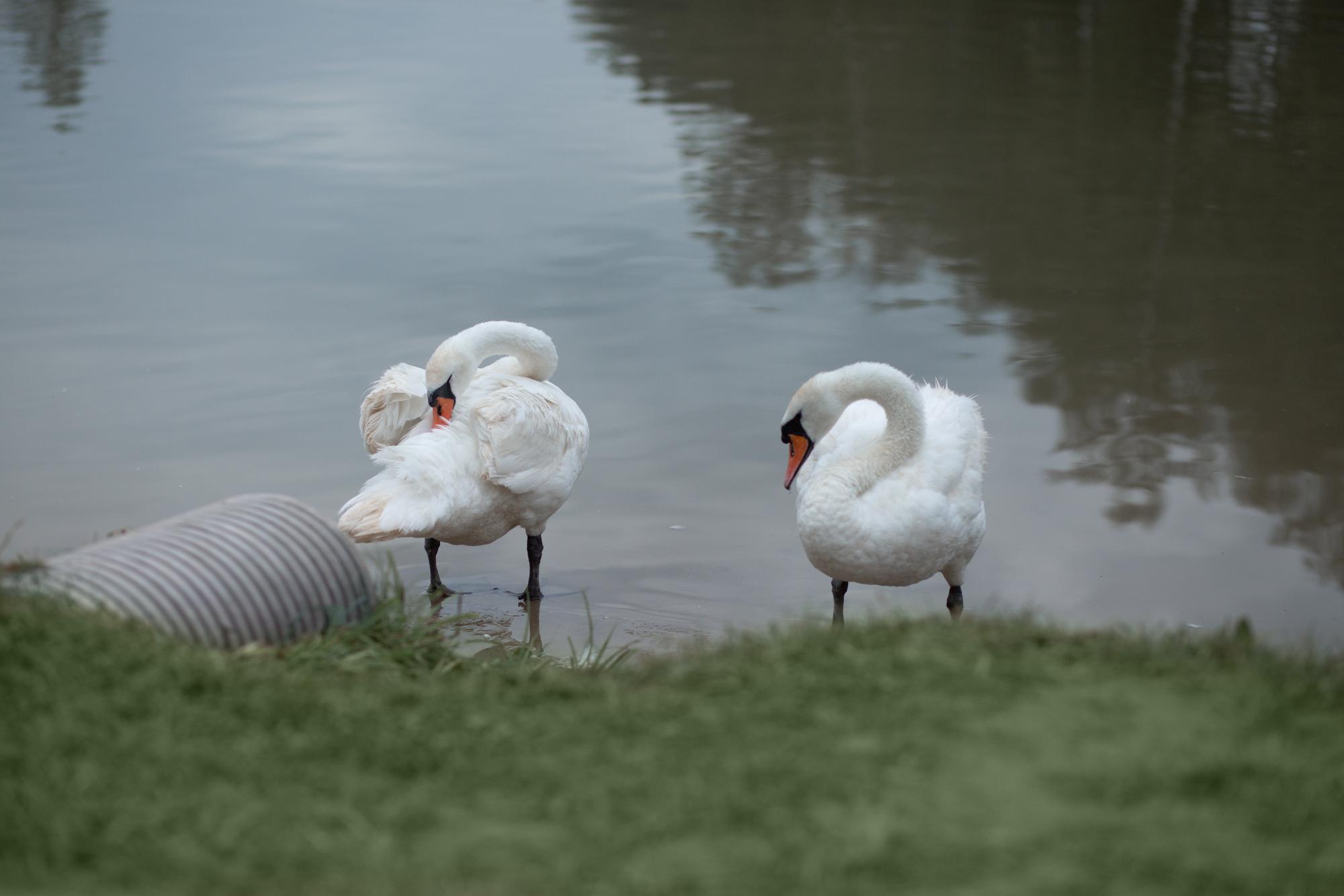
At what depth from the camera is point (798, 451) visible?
605 cm

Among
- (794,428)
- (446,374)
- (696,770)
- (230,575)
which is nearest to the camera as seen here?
(696,770)

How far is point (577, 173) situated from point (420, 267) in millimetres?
2758

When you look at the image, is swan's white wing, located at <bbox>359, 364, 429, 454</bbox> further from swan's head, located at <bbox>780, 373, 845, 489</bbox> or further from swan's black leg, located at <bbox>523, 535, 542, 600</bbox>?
swan's head, located at <bbox>780, 373, 845, 489</bbox>

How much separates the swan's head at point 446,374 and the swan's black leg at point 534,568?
2.32 ft

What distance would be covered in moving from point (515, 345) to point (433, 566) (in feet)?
3.79

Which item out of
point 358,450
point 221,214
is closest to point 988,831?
point 358,450

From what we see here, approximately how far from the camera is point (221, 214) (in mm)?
11359

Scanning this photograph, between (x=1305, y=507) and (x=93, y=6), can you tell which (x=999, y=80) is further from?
(x=93, y=6)

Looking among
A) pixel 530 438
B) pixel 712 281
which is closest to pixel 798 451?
pixel 530 438

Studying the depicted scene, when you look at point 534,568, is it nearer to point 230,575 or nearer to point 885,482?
point 885,482

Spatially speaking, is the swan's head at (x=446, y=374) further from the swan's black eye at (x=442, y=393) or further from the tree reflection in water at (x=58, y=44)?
the tree reflection in water at (x=58, y=44)

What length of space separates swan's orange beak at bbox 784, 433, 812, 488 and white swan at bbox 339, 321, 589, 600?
3.40ft

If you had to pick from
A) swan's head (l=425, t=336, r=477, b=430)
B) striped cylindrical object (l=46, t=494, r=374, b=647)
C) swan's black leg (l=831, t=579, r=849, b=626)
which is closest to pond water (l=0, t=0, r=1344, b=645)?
swan's black leg (l=831, t=579, r=849, b=626)

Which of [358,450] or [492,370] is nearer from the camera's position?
[492,370]
